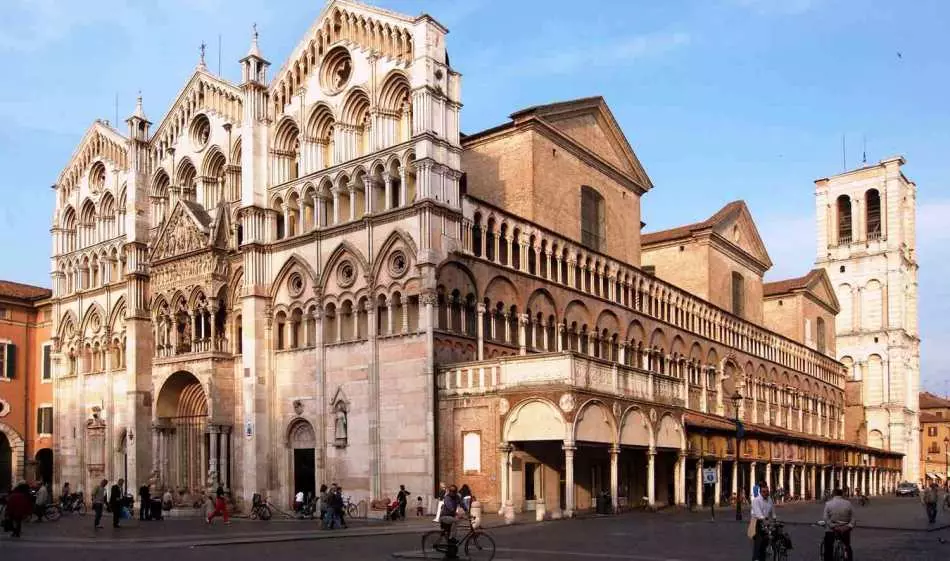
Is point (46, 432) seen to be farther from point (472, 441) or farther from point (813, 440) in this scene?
point (813, 440)

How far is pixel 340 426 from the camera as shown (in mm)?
39125

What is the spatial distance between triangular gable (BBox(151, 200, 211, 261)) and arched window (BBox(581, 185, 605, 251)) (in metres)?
18.4

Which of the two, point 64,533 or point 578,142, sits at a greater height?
point 578,142

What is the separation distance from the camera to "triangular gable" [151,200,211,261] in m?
46.3

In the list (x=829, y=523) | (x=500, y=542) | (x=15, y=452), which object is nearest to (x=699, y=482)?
(x=500, y=542)

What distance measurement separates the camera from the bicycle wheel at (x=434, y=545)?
70.8 ft

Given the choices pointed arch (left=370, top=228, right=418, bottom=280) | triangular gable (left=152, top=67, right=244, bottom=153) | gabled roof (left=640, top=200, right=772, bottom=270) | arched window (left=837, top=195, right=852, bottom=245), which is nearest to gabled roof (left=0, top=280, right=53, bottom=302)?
triangular gable (left=152, top=67, right=244, bottom=153)

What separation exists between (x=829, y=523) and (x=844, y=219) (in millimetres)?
91426

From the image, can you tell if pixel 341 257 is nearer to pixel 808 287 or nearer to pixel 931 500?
pixel 931 500

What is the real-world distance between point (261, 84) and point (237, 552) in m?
26.7

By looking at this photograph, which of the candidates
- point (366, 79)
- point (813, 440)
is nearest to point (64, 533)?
point (366, 79)

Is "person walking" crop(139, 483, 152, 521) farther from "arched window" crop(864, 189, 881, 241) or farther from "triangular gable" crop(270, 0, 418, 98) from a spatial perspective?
"arched window" crop(864, 189, 881, 241)

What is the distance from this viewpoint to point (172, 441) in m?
46.0

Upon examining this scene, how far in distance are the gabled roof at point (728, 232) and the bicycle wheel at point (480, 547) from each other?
46.4 metres
